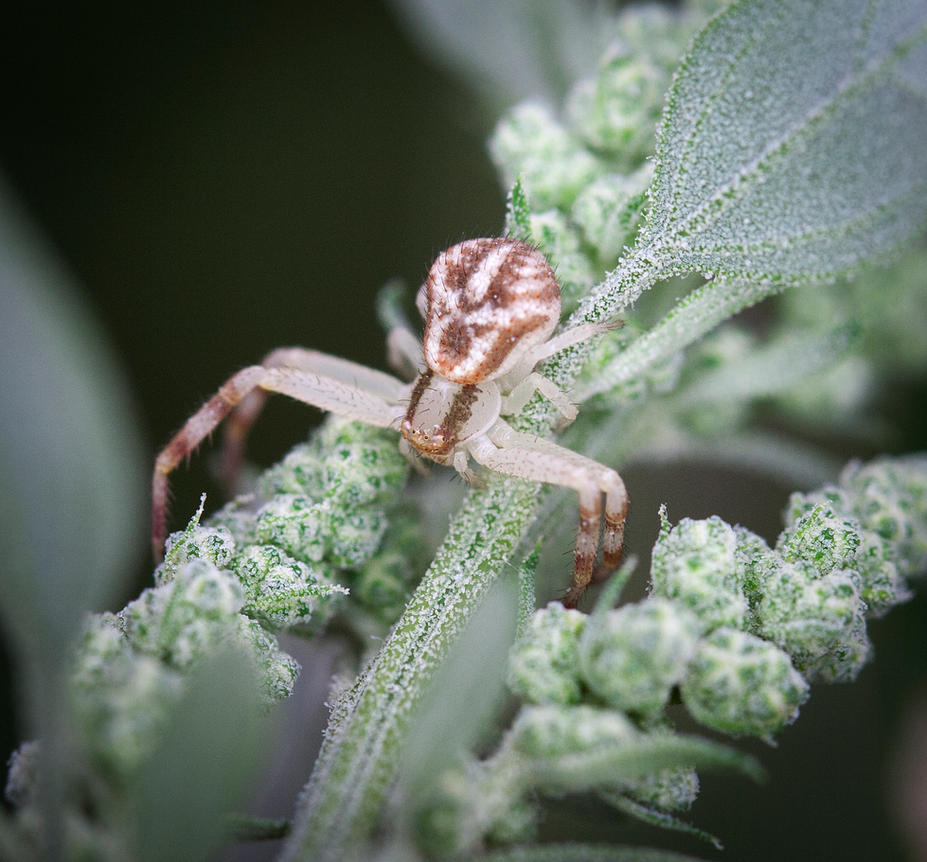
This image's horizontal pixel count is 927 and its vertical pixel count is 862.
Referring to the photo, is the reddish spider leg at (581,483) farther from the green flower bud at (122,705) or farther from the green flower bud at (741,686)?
the green flower bud at (122,705)

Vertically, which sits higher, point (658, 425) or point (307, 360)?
point (658, 425)

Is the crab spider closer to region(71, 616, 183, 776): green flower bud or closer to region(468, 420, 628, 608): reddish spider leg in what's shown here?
region(468, 420, 628, 608): reddish spider leg

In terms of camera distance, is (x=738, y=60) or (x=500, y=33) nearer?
(x=738, y=60)

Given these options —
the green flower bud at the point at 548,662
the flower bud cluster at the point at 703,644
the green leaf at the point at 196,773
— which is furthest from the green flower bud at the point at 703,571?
the green leaf at the point at 196,773

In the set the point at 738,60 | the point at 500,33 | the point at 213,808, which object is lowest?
the point at 213,808

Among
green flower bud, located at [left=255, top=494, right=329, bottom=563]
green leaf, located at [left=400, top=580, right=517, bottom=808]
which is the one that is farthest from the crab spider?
green leaf, located at [left=400, top=580, right=517, bottom=808]

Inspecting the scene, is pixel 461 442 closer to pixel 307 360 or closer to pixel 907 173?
pixel 307 360

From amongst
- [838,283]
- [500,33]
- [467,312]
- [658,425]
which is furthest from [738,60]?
[500,33]
